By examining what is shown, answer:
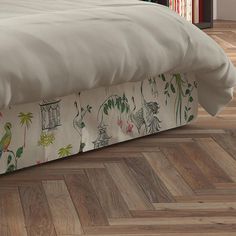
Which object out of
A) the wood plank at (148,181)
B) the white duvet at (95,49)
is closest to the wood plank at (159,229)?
the wood plank at (148,181)

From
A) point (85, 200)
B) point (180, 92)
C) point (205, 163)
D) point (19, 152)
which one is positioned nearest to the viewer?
point (85, 200)

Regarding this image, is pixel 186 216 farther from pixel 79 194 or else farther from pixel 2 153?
pixel 2 153

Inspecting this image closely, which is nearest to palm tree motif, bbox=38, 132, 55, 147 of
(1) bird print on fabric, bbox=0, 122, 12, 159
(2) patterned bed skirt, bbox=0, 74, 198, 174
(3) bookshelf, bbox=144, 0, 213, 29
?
(2) patterned bed skirt, bbox=0, 74, 198, 174

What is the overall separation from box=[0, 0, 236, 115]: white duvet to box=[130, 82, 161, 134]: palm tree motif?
0.58 ft

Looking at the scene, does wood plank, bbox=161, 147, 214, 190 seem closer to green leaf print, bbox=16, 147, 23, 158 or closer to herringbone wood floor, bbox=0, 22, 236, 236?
herringbone wood floor, bbox=0, 22, 236, 236

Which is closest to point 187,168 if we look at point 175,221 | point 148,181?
point 148,181

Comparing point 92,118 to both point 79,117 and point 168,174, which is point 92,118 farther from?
point 168,174

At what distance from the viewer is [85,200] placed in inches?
87.1

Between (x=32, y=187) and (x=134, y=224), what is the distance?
16.8 inches

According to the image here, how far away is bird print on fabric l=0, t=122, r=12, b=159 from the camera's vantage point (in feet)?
7.87

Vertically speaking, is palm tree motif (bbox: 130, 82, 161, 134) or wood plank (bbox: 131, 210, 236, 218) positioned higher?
wood plank (bbox: 131, 210, 236, 218)

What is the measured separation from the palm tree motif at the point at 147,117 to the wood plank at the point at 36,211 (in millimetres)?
583

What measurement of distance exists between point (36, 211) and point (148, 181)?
408 mm

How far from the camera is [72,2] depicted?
2.94 meters
